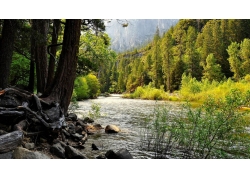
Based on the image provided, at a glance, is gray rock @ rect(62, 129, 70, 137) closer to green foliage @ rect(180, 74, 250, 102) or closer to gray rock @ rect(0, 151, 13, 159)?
gray rock @ rect(0, 151, 13, 159)

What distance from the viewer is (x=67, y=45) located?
5234mm

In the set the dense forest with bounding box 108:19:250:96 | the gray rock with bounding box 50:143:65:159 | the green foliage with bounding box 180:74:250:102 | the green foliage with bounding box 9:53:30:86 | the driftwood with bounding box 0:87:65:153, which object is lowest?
the gray rock with bounding box 50:143:65:159

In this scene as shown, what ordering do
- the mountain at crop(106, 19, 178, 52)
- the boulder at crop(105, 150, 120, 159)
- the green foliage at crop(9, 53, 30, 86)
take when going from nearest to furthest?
1. the boulder at crop(105, 150, 120, 159)
2. the mountain at crop(106, 19, 178, 52)
3. the green foliage at crop(9, 53, 30, 86)

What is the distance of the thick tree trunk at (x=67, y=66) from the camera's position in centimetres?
518

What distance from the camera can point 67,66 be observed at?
5242 millimetres

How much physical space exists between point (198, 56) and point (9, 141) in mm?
22602

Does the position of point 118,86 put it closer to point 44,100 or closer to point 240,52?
point 240,52

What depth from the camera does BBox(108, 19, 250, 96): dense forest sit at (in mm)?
13875

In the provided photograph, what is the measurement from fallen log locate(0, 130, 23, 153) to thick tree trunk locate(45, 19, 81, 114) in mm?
1745

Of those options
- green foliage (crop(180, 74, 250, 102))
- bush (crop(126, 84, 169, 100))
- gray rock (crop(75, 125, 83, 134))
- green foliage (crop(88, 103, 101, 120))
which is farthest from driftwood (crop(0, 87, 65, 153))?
bush (crop(126, 84, 169, 100))

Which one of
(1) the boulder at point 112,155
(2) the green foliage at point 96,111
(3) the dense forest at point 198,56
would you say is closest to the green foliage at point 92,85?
(3) the dense forest at point 198,56

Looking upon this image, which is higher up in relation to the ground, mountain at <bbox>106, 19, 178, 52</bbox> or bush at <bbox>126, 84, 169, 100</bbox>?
mountain at <bbox>106, 19, 178, 52</bbox>
